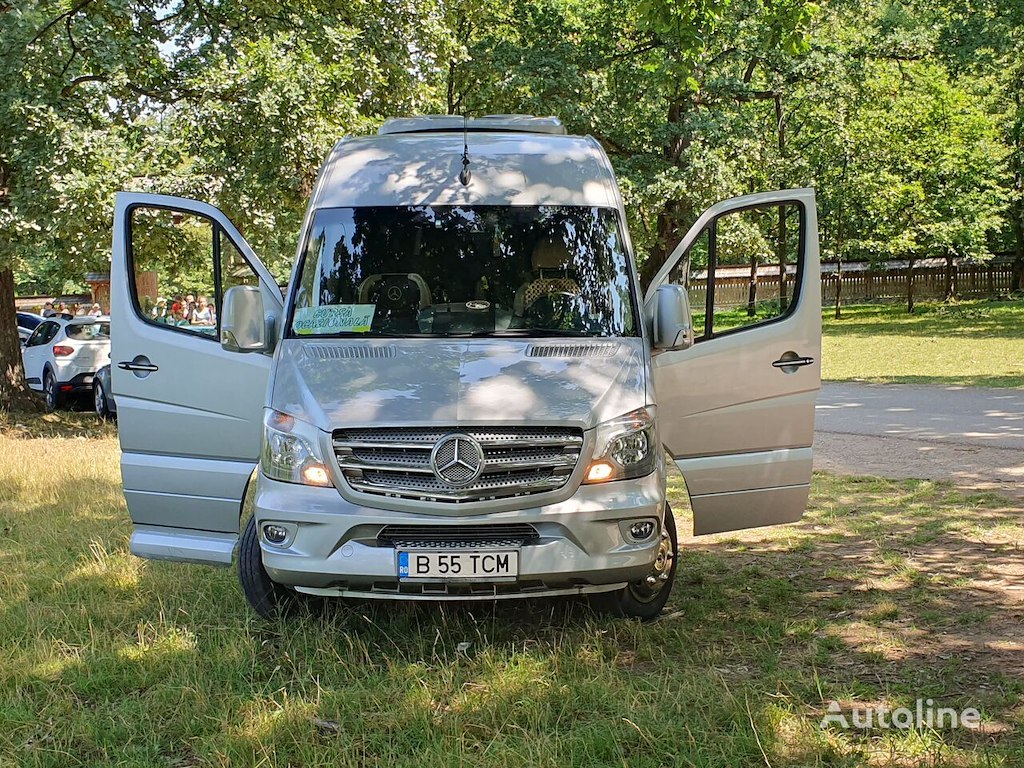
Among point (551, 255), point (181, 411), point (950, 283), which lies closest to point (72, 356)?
point (181, 411)

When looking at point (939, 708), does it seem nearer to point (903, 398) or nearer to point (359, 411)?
point (359, 411)

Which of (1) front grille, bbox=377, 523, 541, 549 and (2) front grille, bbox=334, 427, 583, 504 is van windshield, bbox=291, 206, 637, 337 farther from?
(1) front grille, bbox=377, 523, 541, 549

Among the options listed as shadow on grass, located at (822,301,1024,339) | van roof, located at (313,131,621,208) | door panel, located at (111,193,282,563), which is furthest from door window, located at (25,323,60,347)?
shadow on grass, located at (822,301,1024,339)

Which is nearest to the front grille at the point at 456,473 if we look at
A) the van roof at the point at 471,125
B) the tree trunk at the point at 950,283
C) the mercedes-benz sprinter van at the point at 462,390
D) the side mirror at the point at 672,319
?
the mercedes-benz sprinter van at the point at 462,390

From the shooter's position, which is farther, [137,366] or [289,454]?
[137,366]

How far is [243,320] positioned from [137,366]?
0.79 m

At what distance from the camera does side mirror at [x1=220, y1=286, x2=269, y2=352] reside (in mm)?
6000

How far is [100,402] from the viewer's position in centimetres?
1950

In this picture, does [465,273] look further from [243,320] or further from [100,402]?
[100,402]

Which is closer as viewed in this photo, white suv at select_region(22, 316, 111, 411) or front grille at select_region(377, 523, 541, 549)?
front grille at select_region(377, 523, 541, 549)

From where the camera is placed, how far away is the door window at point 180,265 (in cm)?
649

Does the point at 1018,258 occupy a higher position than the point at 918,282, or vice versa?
the point at 1018,258

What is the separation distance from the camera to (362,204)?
6477 millimetres

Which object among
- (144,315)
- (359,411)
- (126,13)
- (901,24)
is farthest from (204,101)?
(901,24)
